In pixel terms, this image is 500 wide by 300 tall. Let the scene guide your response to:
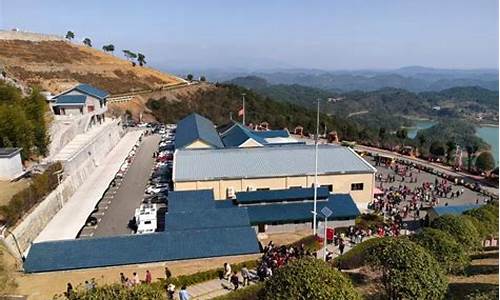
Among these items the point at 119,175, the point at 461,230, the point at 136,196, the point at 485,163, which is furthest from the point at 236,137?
the point at 485,163

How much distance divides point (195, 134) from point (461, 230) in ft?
76.4

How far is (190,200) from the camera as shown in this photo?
2556 cm

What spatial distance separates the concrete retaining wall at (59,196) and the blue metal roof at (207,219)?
677 centimetres

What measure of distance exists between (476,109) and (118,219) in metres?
156

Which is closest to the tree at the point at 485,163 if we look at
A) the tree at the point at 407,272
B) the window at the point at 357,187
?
the window at the point at 357,187

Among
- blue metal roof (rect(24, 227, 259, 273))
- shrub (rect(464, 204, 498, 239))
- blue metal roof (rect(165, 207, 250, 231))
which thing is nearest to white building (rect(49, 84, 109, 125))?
blue metal roof (rect(165, 207, 250, 231))

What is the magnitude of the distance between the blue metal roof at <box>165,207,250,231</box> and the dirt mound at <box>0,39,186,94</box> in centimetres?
4429

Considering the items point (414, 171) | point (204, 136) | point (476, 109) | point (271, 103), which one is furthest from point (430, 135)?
point (204, 136)

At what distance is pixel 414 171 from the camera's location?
40031 millimetres

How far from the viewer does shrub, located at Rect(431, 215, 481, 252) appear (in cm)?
1794

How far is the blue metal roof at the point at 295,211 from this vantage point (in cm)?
2445

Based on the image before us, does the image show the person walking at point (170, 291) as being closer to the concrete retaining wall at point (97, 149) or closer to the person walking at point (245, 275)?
the person walking at point (245, 275)

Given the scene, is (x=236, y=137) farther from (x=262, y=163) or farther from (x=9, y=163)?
(x=9, y=163)

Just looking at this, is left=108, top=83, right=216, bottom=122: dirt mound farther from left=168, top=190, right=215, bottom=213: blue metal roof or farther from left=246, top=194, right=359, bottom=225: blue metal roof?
left=246, top=194, right=359, bottom=225: blue metal roof
